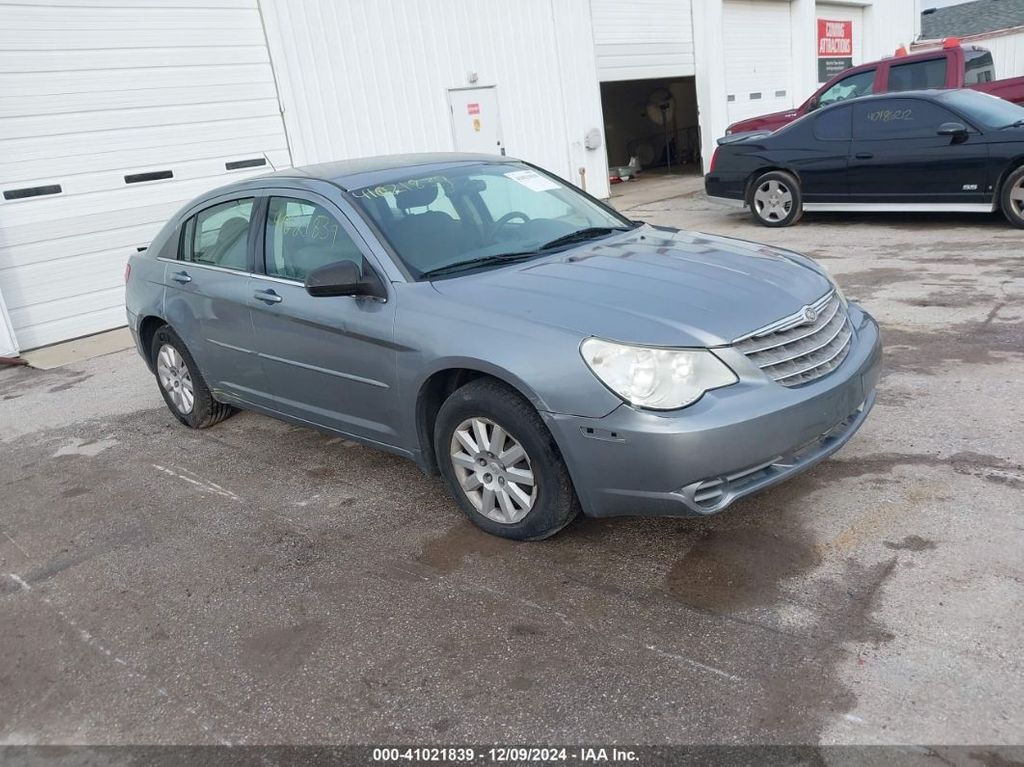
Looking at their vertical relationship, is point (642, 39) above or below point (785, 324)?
above

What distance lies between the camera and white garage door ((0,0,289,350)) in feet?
28.6

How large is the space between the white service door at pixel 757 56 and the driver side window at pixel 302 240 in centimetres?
1480

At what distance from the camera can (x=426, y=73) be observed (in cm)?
1220

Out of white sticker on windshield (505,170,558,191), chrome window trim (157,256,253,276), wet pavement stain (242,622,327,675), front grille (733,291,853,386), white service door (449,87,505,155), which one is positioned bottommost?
wet pavement stain (242,622,327,675)

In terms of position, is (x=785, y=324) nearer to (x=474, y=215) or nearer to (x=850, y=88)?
(x=474, y=215)

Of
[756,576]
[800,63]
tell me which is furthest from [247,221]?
[800,63]

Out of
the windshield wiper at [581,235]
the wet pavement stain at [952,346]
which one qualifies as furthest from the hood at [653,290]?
the wet pavement stain at [952,346]

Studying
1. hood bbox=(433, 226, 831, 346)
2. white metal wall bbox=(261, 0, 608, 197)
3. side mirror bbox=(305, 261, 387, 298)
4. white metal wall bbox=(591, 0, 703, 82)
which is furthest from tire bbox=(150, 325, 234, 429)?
white metal wall bbox=(591, 0, 703, 82)

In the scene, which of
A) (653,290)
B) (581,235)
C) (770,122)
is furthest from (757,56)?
(653,290)

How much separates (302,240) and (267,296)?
0.35 meters

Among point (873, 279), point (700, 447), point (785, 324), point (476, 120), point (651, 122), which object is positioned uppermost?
point (476, 120)

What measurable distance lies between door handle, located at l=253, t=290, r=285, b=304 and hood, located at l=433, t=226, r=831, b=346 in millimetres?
1077

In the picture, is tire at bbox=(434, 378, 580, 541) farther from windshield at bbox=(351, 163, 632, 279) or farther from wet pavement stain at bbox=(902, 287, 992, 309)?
wet pavement stain at bbox=(902, 287, 992, 309)

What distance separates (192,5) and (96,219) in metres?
2.76
